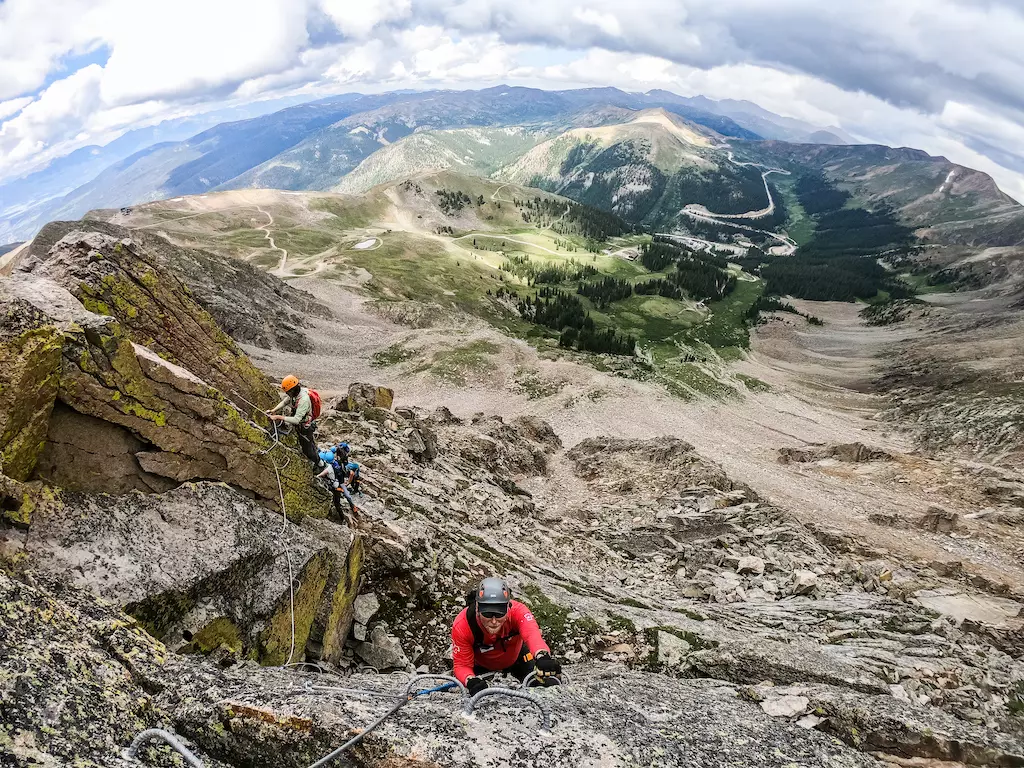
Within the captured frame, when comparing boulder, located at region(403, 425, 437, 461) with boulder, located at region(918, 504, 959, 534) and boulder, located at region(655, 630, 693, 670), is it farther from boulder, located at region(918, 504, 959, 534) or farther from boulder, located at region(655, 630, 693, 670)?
boulder, located at region(918, 504, 959, 534)

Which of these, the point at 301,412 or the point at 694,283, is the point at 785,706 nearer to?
the point at 301,412

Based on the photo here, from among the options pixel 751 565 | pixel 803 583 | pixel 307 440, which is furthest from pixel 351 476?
pixel 803 583

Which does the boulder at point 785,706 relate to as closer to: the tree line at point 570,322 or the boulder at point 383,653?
the boulder at point 383,653

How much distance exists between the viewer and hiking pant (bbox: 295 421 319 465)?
54.2 ft

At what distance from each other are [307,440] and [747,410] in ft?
217

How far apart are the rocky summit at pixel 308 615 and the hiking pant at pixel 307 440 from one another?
80 centimetres

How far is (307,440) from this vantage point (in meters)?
16.6

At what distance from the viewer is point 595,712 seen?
854 cm

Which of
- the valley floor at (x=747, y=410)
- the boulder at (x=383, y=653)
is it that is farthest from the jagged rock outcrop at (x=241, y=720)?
the valley floor at (x=747, y=410)

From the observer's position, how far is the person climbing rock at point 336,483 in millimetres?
17031

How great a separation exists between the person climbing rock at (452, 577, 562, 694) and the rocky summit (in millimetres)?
475

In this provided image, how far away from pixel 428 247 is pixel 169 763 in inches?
6281

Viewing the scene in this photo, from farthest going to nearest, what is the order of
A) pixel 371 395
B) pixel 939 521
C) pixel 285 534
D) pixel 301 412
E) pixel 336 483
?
pixel 371 395
pixel 939 521
pixel 336 483
pixel 301 412
pixel 285 534

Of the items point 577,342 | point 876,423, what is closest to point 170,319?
point 876,423
